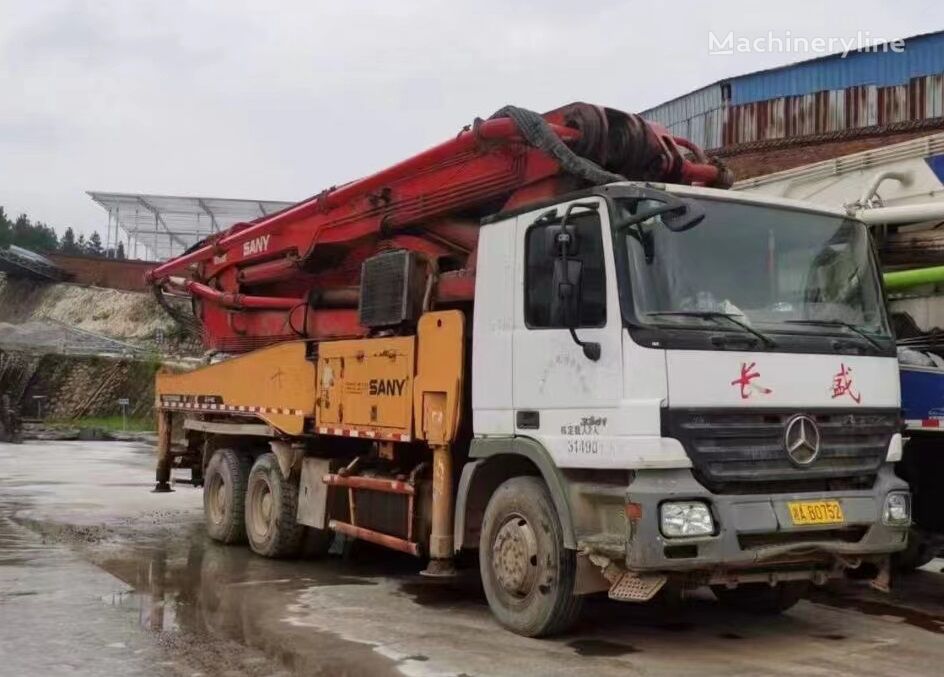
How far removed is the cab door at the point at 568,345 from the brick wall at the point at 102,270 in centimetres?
5118

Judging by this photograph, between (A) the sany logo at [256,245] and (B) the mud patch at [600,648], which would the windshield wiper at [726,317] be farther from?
(A) the sany logo at [256,245]

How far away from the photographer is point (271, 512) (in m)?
9.57

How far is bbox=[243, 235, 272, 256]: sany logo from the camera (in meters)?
10.5

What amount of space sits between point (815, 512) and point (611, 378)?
4.49ft

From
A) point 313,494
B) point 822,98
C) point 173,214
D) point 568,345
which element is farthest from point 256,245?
point 173,214

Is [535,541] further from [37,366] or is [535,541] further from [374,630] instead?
[37,366]

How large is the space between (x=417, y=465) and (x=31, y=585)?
3.29m

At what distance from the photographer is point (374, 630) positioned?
6.43 metres

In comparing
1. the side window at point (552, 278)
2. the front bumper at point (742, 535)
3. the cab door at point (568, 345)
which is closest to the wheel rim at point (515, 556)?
the cab door at point (568, 345)

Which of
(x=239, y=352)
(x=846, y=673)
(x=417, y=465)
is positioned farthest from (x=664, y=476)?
(x=239, y=352)

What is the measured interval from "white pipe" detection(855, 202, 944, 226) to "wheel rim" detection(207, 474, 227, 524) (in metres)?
6.81

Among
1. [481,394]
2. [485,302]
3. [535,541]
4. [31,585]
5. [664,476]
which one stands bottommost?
[31,585]

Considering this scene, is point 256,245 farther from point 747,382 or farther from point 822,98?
point 822,98

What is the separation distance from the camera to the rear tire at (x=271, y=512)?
30.7 feet
